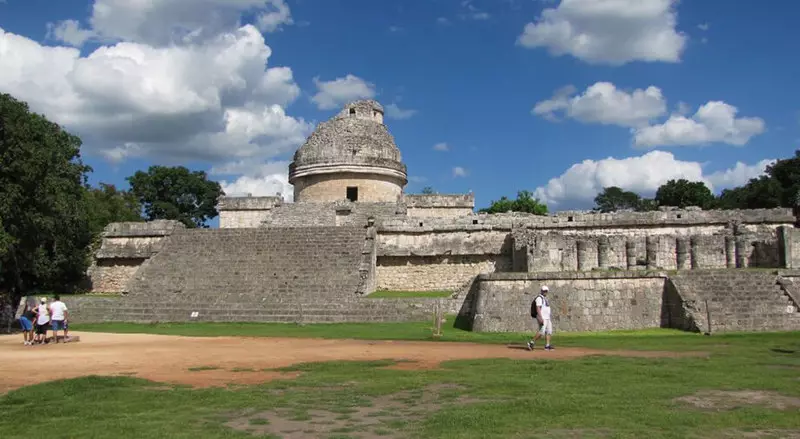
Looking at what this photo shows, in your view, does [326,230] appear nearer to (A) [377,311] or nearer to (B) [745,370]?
(A) [377,311]

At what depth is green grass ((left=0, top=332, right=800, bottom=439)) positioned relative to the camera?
611 cm

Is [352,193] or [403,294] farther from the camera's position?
[352,193]

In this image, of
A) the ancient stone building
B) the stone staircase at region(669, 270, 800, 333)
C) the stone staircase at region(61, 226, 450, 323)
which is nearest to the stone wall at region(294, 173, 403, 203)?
the ancient stone building

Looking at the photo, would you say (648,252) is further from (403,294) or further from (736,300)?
(403,294)

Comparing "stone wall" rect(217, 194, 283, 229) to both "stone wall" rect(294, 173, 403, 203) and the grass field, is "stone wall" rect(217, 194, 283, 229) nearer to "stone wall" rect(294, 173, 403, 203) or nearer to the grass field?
"stone wall" rect(294, 173, 403, 203)

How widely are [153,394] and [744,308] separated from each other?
1409 cm

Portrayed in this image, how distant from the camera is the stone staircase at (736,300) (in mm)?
15578

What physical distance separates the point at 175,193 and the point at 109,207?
14980mm

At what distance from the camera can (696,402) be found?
7.28m

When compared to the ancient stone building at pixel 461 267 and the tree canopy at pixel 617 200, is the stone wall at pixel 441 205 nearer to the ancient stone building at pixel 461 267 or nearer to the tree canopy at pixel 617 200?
the ancient stone building at pixel 461 267

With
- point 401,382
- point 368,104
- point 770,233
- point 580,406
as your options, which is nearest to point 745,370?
point 580,406

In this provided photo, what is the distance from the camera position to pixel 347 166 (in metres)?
31.1

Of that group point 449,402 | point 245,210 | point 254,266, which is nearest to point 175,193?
point 245,210

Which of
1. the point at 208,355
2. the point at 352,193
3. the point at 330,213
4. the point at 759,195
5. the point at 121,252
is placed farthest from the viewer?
the point at 759,195
